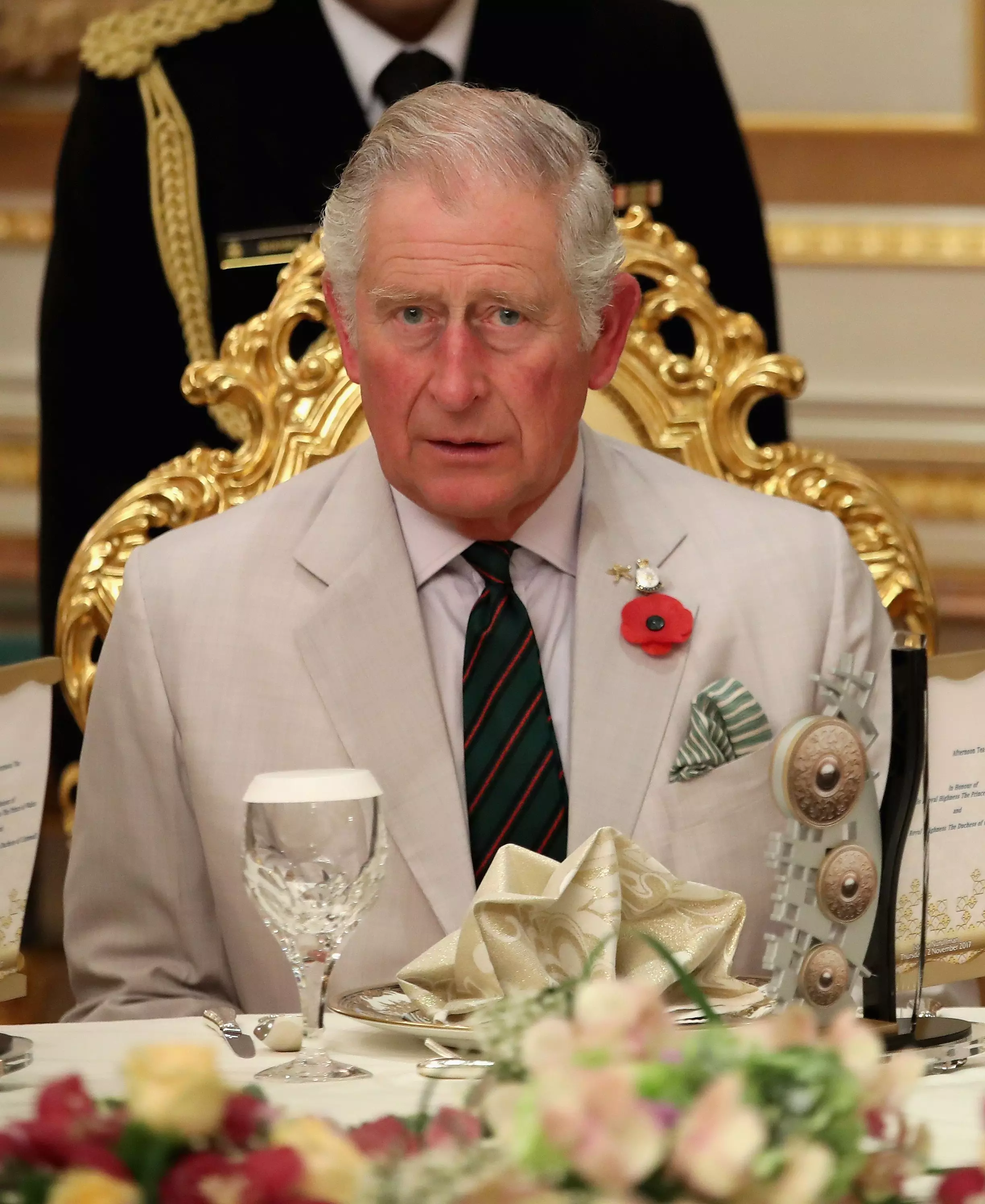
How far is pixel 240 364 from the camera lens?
2074 mm

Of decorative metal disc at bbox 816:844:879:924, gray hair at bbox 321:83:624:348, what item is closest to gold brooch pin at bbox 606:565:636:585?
gray hair at bbox 321:83:624:348

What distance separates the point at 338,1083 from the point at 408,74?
5.91 ft

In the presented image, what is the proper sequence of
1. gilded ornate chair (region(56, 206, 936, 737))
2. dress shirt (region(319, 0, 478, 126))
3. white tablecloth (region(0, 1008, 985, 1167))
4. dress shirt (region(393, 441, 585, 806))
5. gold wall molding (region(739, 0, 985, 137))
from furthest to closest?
gold wall molding (region(739, 0, 985, 137)) < dress shirt (region(319, 0, 478, 126)) < gilded ornate chair (region(56, 206, 936, 737)) < dress shirt (region(393, 441, 585, 806)) < white tablecloth (region(0, 1008, 985, 1167))

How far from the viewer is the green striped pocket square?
173cm

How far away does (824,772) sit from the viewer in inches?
43.9

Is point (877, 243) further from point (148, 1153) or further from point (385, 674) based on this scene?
point (148, 1153)

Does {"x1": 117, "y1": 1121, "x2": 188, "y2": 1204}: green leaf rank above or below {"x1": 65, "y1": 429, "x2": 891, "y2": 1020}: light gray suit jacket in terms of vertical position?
below

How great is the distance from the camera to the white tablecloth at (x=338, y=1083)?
39.3 inches

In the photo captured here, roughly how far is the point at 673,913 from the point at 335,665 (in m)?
0.64

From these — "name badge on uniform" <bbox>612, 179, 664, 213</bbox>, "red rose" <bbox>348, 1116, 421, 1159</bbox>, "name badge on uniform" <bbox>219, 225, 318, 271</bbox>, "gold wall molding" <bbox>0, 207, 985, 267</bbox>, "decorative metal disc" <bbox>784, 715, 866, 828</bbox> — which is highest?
"gold wall molding" <bbox>0, 207, 985, 267</bbox>

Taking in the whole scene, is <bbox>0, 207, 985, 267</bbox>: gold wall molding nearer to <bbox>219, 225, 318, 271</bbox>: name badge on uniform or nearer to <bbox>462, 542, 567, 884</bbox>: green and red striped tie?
<bbox>219, 225, 318, 271</bbox>: name badge on uniform

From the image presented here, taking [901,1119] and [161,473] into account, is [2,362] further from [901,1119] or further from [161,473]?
[901,1119]

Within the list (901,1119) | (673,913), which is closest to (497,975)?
(673,913)

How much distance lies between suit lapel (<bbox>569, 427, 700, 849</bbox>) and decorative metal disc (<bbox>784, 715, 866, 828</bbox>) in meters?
0.60
